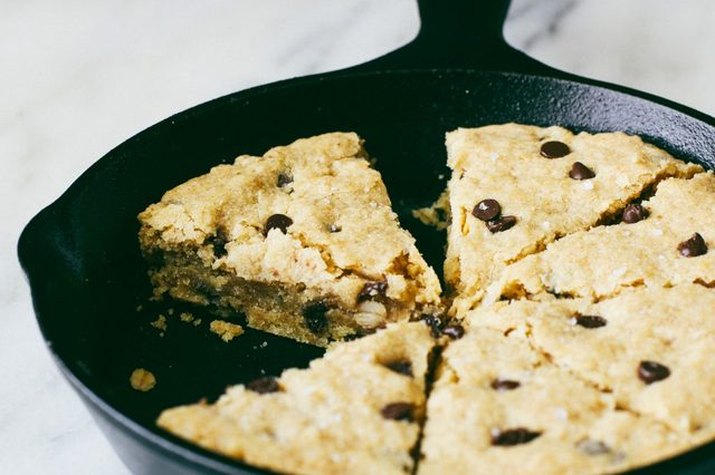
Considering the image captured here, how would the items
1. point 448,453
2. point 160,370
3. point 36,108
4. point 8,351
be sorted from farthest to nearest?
point 36,108 → point 8,351 → point 160,370 → point 448,453

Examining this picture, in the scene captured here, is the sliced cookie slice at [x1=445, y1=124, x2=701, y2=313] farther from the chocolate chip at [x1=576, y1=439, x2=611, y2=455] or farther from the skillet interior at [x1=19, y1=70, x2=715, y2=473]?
the chocolate chip at [x1=576, y1=439, x2=611, y2=455]

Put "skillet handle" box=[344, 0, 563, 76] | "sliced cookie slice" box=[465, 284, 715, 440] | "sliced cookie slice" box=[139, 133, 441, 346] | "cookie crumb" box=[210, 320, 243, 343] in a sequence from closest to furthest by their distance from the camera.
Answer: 1. "sliced cookie slice" box=[465, 284, 715, 440]
2. "sliced cookie slice" box=[139, 133, 441, 346]
3. "cookie crumb" box=[210, 320, 243, 343]
4. "skillet handle" box=[344, 0, 563, 76]

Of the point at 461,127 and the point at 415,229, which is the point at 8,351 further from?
the point at 461,127

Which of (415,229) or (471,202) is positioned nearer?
(471,202)

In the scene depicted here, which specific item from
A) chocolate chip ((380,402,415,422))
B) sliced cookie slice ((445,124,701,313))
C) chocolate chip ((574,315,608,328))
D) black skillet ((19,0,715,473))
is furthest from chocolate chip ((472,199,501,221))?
chocolate chip ((380,402,415,422))

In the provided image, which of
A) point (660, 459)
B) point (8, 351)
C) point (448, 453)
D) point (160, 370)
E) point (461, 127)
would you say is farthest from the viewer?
point (461, 127)

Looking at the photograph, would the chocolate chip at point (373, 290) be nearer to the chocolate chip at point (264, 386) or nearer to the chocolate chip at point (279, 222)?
the chocolate chip at point (279, 222)

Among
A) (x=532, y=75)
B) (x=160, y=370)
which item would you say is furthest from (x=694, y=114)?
(x=160, y=370)
